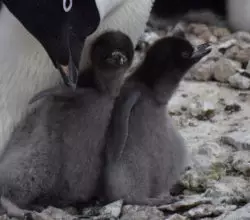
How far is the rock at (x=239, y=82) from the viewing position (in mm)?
3396

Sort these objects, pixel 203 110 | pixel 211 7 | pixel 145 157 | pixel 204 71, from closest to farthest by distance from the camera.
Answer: pixel 145 157, pixel 203 110, pixel 204 71, pixel 211 7

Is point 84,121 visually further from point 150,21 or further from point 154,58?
point 150,21

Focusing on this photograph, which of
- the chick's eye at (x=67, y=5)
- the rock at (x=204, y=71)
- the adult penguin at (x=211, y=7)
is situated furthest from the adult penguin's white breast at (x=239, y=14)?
the chick's eye at (x=67, y=5)

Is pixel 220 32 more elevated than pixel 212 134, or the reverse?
pixel 212 134

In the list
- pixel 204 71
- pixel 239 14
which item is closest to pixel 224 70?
pixel 204 71

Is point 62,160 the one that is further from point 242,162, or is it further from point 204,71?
point 204,71

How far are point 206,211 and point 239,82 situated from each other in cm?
104

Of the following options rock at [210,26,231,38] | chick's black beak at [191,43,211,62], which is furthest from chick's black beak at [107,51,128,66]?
rock at [210,26,231,38]

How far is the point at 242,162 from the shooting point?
2.75 meters

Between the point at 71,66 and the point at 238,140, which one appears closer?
the point at 71,66

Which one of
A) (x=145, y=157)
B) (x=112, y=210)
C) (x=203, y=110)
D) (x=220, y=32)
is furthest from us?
(x=220, y=32)

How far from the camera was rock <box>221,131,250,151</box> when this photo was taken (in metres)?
2.86

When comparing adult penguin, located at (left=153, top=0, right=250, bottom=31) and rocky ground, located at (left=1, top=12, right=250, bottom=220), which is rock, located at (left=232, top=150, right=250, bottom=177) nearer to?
rocky ground, located at (left=1, top=12, right=250, bottom=220)

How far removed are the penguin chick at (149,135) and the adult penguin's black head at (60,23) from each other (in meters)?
0.21
